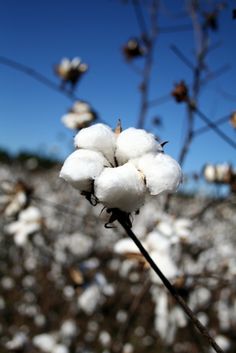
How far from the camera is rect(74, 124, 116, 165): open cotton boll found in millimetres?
857

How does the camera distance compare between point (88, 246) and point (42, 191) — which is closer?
point (88, 246)

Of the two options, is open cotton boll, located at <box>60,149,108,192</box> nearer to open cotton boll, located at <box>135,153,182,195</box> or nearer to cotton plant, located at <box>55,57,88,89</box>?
open cotton boll, located at <box>135,153,182,195</box>

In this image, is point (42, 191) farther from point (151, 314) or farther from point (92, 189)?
point (92, 189)

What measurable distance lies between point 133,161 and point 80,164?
0.38 ft

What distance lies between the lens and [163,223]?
202cm

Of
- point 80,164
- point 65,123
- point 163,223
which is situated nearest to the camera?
point 80,164

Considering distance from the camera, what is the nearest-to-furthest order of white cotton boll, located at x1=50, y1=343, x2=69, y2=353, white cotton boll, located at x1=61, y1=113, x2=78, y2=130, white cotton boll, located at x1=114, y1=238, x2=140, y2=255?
white cotton boll, located at x1=114, y1=238, x2=140, y2=255, white cotton boll, located at x1=61, y1=113, x2=78, y2=130, white cotton boll, located at x1=50, y1=343, x2=69, y2=353

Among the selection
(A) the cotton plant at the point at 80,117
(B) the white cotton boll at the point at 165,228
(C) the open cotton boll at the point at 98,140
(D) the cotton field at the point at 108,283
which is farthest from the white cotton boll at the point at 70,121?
(C) the open cotton boll at the point at 98,140

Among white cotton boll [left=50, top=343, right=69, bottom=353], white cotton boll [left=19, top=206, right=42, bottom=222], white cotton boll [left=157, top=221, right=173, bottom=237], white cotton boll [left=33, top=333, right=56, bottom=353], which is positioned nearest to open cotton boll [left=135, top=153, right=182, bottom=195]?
white cotton boll [left=157, top=221, right=173, bottom=237]

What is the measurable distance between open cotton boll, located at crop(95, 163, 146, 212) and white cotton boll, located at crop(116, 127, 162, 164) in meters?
0.05

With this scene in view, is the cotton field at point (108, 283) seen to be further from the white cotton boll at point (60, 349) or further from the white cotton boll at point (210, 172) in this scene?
the white cotton boll at point (210, 172)

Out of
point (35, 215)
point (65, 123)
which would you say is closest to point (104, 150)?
point (65, 123)

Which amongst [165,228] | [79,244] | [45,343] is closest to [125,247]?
[165,228]

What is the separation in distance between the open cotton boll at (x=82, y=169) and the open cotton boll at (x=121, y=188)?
2cm
